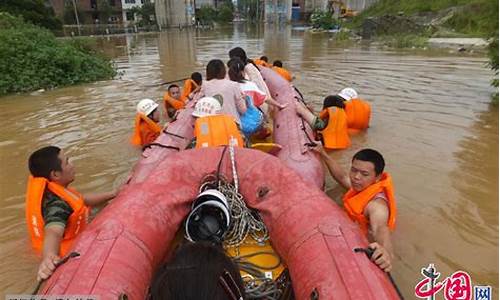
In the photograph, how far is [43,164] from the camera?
298cm

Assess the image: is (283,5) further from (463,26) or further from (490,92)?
(490,92)

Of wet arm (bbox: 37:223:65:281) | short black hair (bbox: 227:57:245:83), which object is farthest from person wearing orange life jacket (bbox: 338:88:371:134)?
wet arm (bbox: 37:223:65:281)

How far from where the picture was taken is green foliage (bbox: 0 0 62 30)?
21203mm

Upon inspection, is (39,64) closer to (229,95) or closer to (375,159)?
(229,95)

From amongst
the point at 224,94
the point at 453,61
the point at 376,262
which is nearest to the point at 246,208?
the point at 376,262

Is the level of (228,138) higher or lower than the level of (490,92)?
higher

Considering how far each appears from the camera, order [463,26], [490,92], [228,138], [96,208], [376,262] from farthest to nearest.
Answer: [463,26] < [490,92] < [96,208] < [228,138] < [376,262]

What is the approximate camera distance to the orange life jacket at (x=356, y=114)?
6242 mm

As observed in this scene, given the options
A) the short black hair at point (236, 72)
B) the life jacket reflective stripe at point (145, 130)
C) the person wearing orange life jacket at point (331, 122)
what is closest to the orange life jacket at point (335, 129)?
the person wearing orange life jacket at point (331, 122)

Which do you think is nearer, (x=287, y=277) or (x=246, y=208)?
(x=287, y=277)

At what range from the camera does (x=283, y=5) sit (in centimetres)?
4769

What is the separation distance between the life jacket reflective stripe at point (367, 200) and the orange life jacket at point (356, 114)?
326cm

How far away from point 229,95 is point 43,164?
7.14 feet

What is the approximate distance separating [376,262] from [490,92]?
784 centimetres
